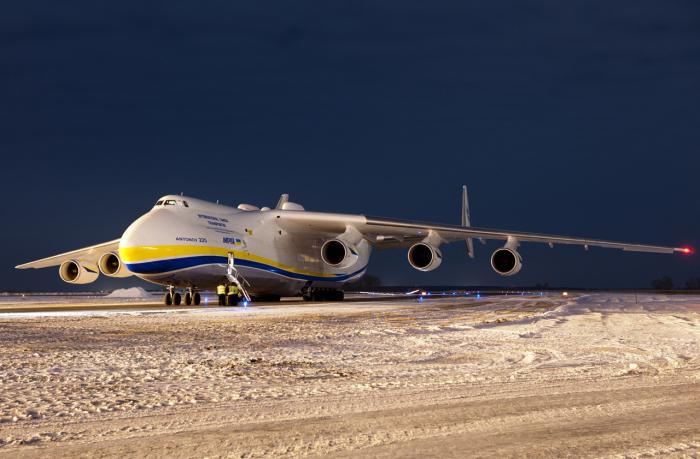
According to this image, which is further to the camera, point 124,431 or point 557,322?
point 557,322

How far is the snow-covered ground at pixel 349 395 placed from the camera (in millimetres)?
4203

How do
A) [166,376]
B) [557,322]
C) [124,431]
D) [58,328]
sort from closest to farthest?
[124,431] < [166,376] < [58,328] < [557,322]

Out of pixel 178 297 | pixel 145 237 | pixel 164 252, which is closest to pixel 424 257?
pixel 178 297

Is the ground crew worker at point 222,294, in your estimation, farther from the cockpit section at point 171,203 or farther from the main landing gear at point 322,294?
the main landing gear at point 322,294

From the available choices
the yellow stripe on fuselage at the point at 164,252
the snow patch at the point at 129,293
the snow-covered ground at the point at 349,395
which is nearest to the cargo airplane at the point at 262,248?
the yellow stripe on fuselage at the point at 164,252

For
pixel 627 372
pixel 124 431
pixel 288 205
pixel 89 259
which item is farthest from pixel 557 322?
pixel 89 259

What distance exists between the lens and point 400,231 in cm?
2792

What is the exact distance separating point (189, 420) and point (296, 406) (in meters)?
0.89

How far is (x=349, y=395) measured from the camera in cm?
594

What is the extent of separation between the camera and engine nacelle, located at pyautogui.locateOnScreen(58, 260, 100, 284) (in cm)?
2877

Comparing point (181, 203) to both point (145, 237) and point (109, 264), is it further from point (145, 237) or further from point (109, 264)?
point (109, 264)

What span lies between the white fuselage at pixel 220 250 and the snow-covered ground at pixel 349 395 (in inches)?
421

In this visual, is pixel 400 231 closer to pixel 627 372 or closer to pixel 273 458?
pixel 627 372

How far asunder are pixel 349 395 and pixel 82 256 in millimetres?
25884
